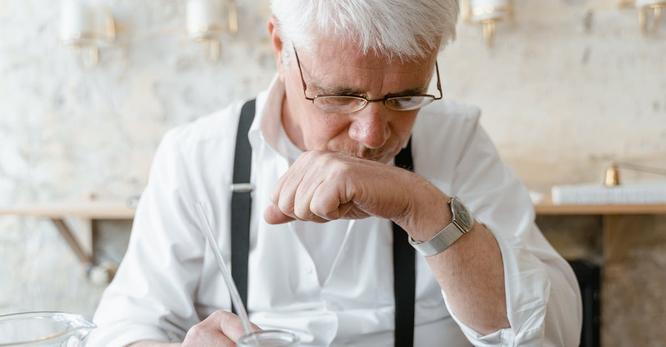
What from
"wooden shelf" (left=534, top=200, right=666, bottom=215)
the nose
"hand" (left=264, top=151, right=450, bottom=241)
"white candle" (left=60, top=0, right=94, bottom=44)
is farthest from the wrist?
"white candle" (left=60, top=0, right=94, bottom=44)

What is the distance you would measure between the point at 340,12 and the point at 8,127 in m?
2.53

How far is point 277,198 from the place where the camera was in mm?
1123

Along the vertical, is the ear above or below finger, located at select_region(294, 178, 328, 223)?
above

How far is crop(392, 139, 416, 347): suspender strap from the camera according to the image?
1.43 metres

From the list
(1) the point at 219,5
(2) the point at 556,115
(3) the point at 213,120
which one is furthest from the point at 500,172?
(1) the point at 219,5

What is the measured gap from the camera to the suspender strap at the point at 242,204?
1480 mm

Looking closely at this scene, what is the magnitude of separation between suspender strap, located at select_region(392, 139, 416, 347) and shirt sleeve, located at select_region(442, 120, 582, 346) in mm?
172

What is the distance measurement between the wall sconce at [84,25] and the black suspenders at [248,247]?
1717mm

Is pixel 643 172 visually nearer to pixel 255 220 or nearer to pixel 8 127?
pixel 255 220

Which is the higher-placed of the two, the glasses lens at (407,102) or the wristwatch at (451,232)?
the glasses lens at (407,102)

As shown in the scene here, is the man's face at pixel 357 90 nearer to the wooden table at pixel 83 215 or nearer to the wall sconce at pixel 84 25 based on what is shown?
the wooden table at pixel 83 215

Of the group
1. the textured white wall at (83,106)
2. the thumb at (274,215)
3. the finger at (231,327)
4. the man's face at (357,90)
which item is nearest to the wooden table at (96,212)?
the textured white wall at (83,106)

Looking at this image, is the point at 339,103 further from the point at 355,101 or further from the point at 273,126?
the point at 273,126

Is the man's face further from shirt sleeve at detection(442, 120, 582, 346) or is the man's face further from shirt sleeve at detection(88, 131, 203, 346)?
shirt sleeve at detection(88, 131, 203, 346)
